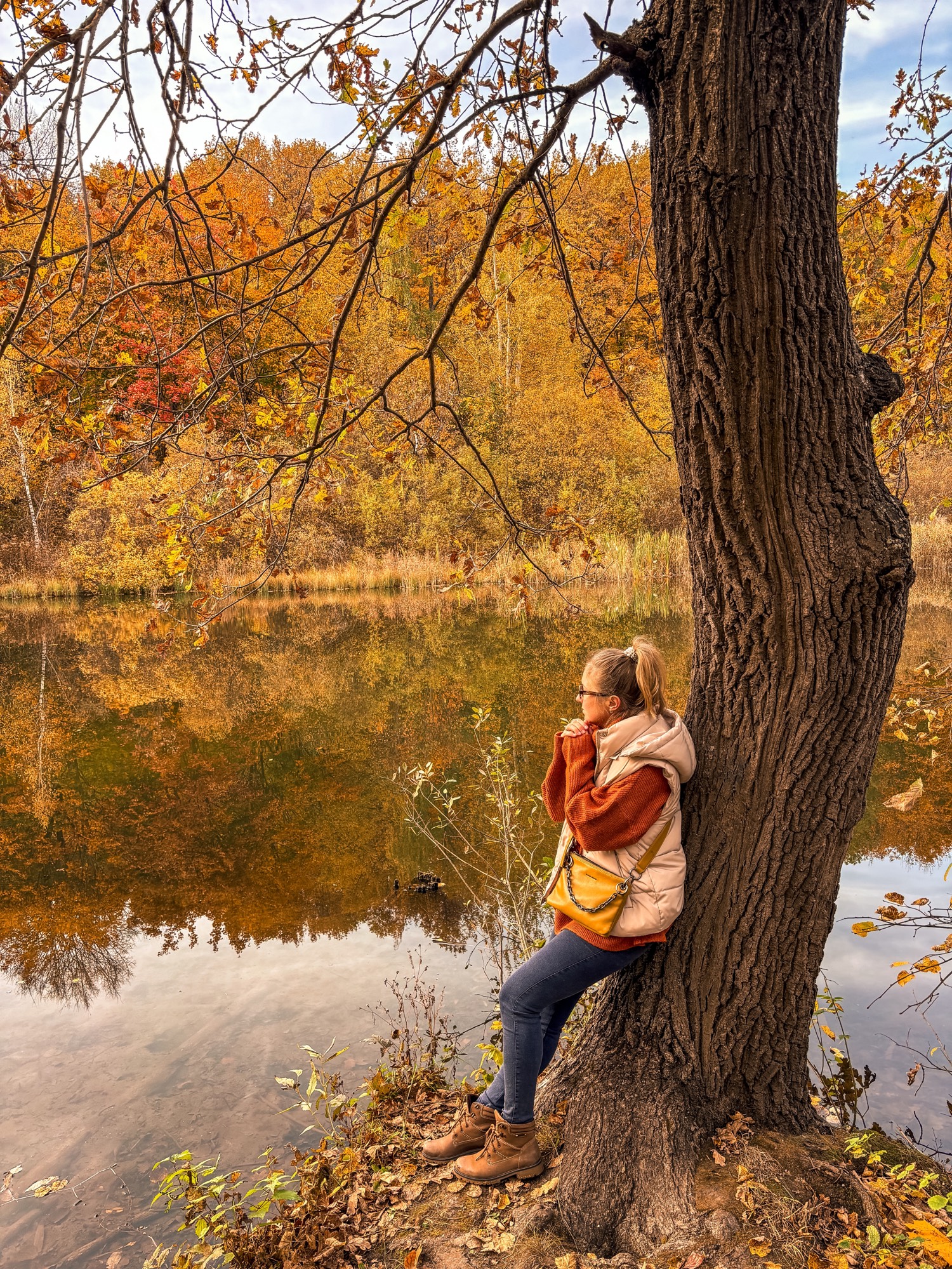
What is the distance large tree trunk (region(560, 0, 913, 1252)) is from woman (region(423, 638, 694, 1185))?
129mm

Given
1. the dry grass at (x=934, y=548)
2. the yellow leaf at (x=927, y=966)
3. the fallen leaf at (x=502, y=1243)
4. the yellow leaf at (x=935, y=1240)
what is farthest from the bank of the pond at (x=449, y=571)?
the yellow leaf at (x=935, y=1240)

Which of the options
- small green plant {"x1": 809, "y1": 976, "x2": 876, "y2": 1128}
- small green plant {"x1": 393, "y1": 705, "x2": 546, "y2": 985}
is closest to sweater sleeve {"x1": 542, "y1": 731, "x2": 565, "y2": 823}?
small green plant {"x1": 393, "y1": 705, "x2": 546, "y2": 985}

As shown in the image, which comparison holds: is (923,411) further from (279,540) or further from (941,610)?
(941,610)

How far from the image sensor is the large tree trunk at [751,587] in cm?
191

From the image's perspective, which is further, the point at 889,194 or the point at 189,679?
the point at 189,679

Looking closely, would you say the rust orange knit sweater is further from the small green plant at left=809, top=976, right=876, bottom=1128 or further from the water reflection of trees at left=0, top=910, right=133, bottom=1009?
the water reflection of trees at left=0, top=910, right=133, bottom=1009

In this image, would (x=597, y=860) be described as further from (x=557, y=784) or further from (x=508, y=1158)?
(x=508, y=1158)

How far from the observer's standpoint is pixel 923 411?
13.2 ft

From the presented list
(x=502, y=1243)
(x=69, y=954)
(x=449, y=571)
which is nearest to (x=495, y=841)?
(x=502, y=1243)

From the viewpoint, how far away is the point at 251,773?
800 cm

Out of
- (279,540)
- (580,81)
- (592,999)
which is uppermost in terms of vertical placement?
(580,81)

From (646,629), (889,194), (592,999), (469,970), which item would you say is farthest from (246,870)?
(646,629)

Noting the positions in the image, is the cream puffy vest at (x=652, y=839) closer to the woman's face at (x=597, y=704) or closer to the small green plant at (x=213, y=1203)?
the woman's face at (x=597, y=704)

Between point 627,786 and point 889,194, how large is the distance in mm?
3636
